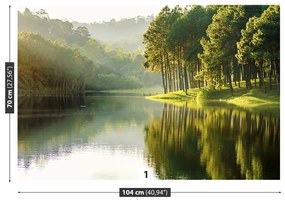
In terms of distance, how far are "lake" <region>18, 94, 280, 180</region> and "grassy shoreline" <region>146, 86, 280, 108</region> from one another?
9.22 meters

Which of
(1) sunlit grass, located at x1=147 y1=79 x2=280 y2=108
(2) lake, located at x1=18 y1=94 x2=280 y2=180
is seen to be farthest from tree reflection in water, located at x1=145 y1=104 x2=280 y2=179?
(1) sunlit grass, located at x1=147 y1=79 x2=280 y2=108

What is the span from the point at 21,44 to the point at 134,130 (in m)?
24.6

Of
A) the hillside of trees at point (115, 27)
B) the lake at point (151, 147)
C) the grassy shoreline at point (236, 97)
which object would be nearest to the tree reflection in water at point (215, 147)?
the lake at point (151, 147)

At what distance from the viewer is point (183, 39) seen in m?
69.4

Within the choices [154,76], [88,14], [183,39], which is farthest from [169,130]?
[154,76]

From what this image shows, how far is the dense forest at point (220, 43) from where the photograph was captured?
1941 inches

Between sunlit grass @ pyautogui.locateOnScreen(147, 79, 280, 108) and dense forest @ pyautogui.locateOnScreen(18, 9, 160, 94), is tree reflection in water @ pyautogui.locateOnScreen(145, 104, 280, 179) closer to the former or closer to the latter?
sunlit grass @ pyautogui.locateOnScreen(147, 79, 280, 108)

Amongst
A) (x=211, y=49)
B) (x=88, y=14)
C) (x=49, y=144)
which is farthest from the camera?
(x=211, y=49)

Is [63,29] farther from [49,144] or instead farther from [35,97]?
[49,144]

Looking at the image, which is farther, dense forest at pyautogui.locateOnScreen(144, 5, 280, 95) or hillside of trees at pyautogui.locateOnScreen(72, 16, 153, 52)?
dense forest at pyautogui.locateOnScreen(144, 5, 280, 95)

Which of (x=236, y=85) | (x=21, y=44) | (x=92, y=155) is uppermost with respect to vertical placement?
(x=21, y=44)

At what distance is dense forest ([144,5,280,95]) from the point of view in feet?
162

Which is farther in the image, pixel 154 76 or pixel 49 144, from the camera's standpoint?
pixel 154 76

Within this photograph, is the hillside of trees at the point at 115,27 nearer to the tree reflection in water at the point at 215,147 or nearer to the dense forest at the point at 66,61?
the dense forest at the point at 66,61
